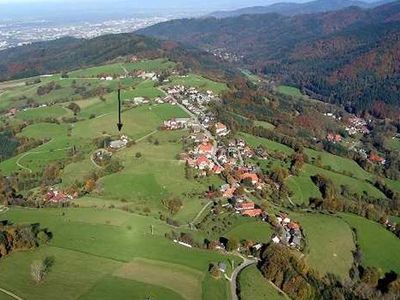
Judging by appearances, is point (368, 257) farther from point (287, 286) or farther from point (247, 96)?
point (247, 96)

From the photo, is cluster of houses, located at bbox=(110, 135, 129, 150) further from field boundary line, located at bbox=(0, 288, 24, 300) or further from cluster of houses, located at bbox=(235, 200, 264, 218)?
field boundary line, located at bbox=(0, 288, 24, 300)

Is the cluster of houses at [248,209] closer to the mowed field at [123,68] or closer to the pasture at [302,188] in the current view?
the pasture at [302,188]

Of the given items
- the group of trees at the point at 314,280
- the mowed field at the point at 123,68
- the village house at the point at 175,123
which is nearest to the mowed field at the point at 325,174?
the village house at the point at 175,123

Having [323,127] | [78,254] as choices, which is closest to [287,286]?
[78,254]

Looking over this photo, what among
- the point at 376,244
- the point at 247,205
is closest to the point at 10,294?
the point at 247,205

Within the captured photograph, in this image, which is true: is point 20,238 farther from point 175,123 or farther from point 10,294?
point 175,123

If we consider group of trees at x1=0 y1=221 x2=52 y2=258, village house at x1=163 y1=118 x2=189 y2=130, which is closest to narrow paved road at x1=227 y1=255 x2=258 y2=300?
group of trees at x1=0 y1=221 x2=52 y2=258
